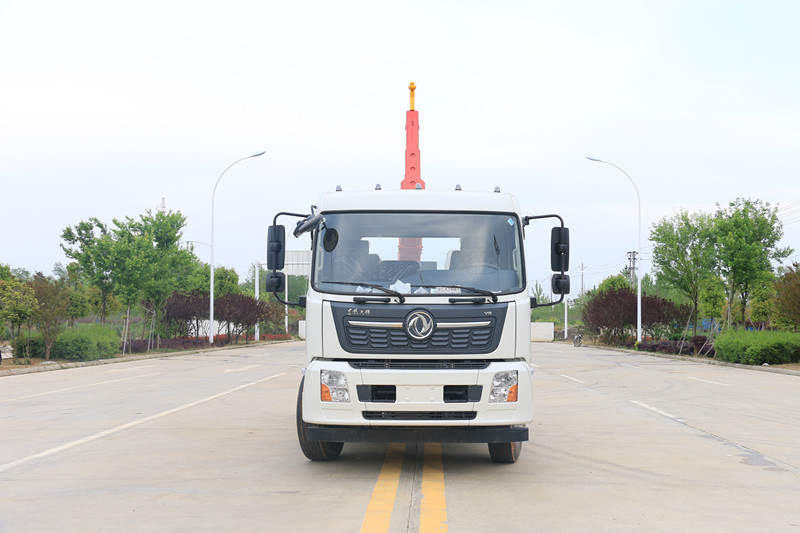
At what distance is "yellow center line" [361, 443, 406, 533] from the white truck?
42 cm

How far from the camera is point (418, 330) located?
726 centimetres

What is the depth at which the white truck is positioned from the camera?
7227mm

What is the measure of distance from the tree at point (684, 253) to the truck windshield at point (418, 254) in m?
32.0

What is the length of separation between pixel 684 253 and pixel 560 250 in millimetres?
32778

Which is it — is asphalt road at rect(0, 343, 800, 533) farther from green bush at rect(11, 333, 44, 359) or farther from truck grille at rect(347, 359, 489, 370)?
green bush at rect(11, 333, 44, 359)

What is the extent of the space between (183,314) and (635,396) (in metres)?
33.9

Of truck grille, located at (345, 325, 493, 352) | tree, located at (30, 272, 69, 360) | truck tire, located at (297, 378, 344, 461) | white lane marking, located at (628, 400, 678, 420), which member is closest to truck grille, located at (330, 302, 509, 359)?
truck grille, located at (345, 325, 493, 352)

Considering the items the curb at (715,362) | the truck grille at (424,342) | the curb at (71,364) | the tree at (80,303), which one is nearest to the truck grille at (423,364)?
the truck grille at (424,342)

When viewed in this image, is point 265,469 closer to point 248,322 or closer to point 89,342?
point 89,342

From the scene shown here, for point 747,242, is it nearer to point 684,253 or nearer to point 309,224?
point 684,253

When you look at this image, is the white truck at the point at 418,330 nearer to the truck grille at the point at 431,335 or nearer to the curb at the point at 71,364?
the truck grille at the point at 431,335

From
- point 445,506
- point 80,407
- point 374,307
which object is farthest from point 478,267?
point 80,407

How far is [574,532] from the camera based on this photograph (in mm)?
5453

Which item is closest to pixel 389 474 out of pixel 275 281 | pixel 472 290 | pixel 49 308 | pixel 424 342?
pixel 424 342
